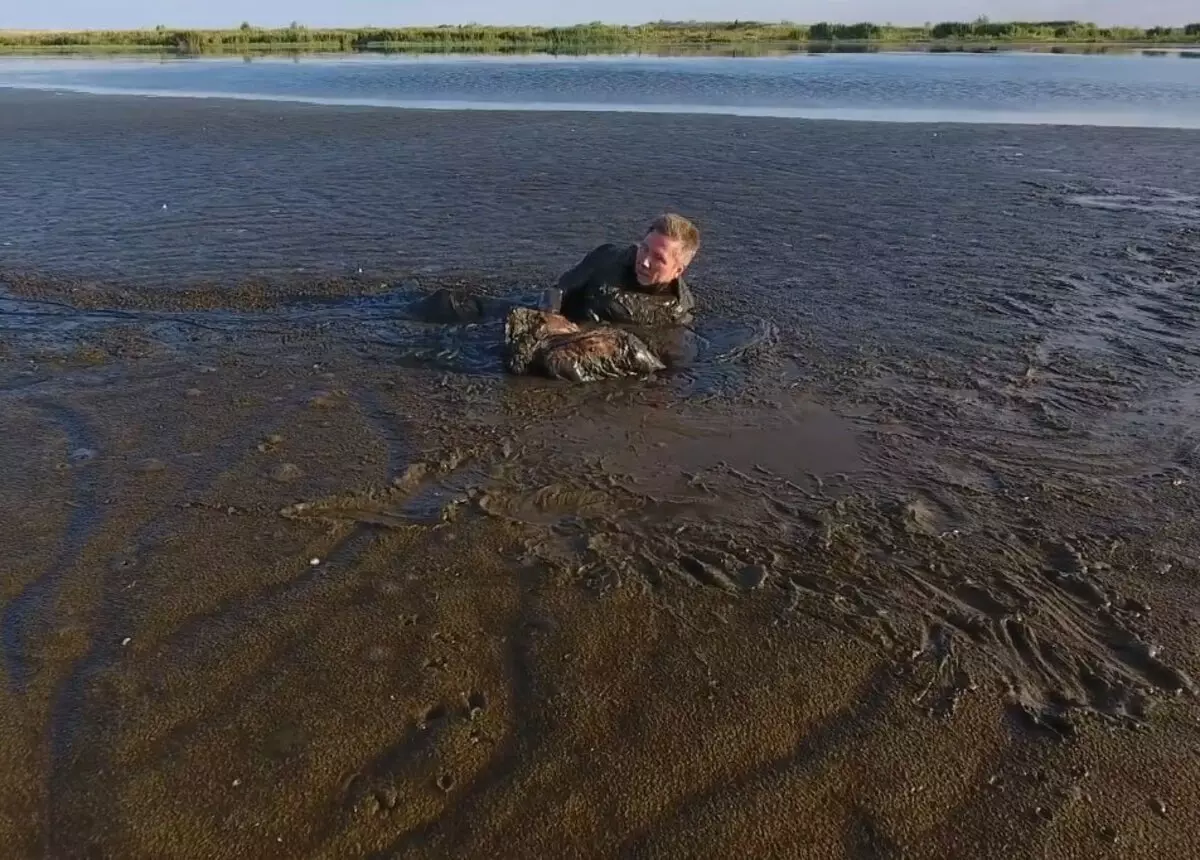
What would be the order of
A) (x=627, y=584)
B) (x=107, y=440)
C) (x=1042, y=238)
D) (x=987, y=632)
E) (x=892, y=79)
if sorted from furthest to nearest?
(x=892, y=79) → (x=1042, y=238) → (x=107, y=440) → (x=627, y=584) → (x=987, y=632)

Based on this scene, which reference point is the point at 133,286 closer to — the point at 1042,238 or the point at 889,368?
the point at 889,368

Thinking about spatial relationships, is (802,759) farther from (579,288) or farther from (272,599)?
(579,288)

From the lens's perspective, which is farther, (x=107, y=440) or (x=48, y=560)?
(x=107, y=440)

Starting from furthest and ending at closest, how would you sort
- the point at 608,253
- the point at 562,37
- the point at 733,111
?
the point at 562,37 → the point at 733,111 → the point at 608,253

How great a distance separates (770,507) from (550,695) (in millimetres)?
1900

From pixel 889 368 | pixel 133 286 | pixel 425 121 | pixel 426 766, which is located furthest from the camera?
pixel 425 121

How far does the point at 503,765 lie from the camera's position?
126 inches

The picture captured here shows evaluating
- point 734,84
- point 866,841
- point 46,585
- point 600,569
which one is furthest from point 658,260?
point 734,84

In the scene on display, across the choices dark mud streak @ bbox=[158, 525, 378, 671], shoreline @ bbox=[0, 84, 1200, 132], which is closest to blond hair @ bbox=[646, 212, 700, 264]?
dark mud streak @ bbox=[158, 525, 378, 671]

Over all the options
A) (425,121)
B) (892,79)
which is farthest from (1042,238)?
(892,79)

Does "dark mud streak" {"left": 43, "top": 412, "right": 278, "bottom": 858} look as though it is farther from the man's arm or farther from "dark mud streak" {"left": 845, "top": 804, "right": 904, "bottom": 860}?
the man's arm

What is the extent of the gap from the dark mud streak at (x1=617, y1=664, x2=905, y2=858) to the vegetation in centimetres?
Answer: 6932

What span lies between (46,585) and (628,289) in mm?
5069

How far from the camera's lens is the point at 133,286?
29.9 feet
